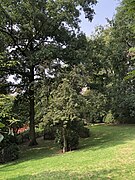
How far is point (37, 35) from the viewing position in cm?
1677

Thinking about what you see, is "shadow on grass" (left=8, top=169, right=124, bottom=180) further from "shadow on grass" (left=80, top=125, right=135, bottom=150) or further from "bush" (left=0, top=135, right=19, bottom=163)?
"bush" (left=0, top=135, right=19, bottom=163)

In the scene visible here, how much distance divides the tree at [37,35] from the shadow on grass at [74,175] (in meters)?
7.54

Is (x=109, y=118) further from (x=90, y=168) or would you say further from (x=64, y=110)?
(x=90, y=168)

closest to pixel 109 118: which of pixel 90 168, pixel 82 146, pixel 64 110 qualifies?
pixel 82 146

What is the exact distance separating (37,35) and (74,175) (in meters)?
10.8

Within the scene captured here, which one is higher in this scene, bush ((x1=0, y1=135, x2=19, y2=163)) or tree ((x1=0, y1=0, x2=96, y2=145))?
tree ((x1=0, y1=0, x2=96, y2=145))

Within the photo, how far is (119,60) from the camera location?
24.5 m

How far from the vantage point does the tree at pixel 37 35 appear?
15.3 metres

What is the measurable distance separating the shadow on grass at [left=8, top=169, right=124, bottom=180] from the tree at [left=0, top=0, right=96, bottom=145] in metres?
7.54

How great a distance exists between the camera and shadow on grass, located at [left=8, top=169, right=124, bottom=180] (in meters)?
7.56

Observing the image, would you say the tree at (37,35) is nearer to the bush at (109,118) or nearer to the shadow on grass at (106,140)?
the shadow on grass at (106,140)

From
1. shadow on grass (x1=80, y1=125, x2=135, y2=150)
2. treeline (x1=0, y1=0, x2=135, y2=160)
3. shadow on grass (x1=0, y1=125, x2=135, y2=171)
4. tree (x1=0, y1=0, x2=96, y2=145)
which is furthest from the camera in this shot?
tree (x1=0, y1=0, x2=96, y2=145)

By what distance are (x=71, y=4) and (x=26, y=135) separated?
1002 centimetres

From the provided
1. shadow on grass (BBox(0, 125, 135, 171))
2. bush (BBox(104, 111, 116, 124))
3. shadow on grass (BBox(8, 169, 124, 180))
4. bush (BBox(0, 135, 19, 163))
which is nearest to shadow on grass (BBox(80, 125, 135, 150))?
shadow on grass (BBox(0, 125, 135, 171))
